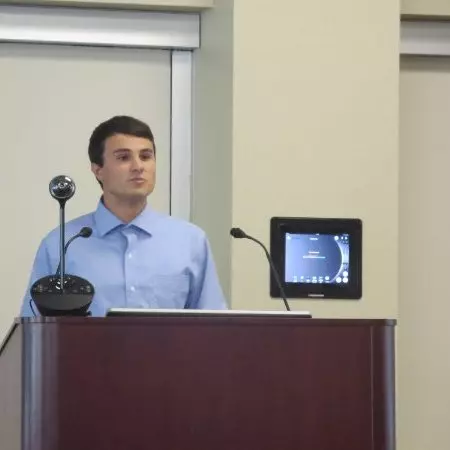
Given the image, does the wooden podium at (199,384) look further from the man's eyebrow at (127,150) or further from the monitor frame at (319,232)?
the monitor frame at (319,232)

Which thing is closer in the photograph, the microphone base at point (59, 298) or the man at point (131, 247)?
the microphone base at point (59, 298)

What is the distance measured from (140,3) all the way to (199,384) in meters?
2.57

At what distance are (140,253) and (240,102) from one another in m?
1.01

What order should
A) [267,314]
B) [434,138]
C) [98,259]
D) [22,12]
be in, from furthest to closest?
[434,138]
[22,12]
[98,259]
[267,314]

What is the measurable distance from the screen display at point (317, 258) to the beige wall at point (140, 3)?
38.6 inches

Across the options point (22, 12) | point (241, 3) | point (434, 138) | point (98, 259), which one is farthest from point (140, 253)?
point (434, 138)

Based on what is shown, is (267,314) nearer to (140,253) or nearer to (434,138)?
(140,253)

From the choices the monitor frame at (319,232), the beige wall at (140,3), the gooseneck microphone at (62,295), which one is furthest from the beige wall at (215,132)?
the gooseneck microphone at (62,295)

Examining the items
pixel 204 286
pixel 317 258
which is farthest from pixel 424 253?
pixel 204 286

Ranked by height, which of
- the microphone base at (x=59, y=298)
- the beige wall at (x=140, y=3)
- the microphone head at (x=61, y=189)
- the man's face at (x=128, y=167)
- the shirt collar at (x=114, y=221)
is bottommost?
the microphone base at (x=59, y=298)

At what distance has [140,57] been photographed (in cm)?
475

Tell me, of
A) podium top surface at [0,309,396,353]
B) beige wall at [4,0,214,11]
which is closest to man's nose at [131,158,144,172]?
podium top surface at [0,309,396,353]

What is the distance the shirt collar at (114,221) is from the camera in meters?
3.44

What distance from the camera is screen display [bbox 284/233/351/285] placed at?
427 centimetres
